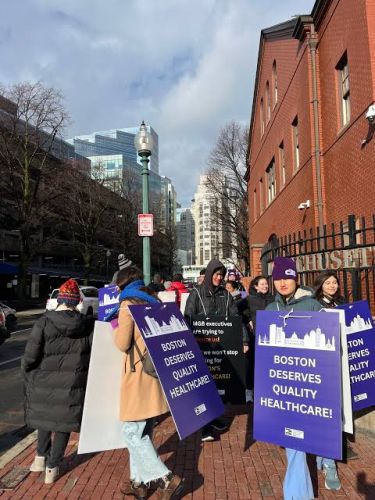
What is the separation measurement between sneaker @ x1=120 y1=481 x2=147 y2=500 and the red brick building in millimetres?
4090

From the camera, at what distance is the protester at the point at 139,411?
3.51 meters

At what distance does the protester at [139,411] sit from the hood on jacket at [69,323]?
53 cm

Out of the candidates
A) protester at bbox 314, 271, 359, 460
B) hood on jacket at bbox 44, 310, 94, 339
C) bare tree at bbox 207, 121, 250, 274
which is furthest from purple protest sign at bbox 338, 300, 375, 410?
bare tree at bbox 207, 121, 250, 274

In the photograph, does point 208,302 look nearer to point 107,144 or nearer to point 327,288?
point 327,288

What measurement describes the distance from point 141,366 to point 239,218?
4045cm

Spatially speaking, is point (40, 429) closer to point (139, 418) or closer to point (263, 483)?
point (139, 418)

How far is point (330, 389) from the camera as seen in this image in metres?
3.29

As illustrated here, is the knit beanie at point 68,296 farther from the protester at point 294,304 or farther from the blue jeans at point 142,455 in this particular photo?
the protester at point 294,304

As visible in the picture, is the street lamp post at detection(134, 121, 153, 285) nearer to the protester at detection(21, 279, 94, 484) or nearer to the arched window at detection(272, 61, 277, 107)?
the protester at detection(21, 279, 94, 484)

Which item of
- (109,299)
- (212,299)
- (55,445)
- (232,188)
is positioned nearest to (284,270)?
(212,299)

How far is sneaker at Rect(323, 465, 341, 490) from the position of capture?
3.68 meters

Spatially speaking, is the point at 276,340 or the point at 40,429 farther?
the point at 40,429

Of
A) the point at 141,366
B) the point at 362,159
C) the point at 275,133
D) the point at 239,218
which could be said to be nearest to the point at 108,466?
the point at 141,366

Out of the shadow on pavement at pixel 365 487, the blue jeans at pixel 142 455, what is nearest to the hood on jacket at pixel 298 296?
the blue jeans at pixel 142 455
